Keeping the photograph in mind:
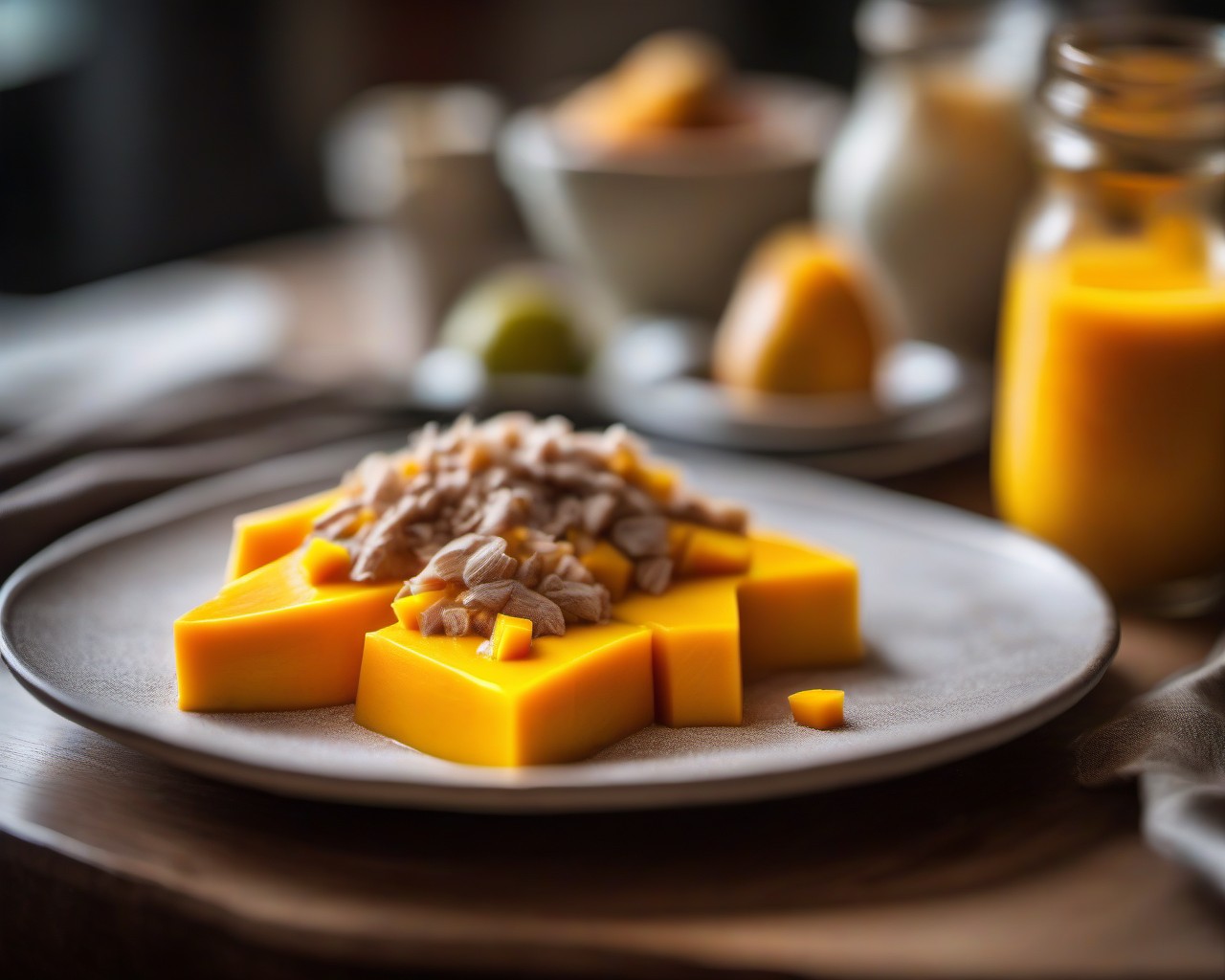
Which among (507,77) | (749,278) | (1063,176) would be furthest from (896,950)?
(507,77)

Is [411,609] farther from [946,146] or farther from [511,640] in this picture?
[946,146]

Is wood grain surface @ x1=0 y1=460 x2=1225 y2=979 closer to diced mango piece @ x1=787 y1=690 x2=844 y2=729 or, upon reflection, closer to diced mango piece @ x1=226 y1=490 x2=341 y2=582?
diced mango piece @ x1=787 y1=690 x2=844 y2=729

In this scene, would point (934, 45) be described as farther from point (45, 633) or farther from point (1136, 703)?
point (45, 633)

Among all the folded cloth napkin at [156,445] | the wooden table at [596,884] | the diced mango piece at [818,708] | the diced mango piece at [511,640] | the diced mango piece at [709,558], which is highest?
the diced mango piece at [511,640]

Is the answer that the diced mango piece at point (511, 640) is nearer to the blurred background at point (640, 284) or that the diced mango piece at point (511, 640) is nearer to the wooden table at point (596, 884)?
the wooden table at point (596, 884)

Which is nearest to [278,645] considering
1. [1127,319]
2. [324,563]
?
[324,563]

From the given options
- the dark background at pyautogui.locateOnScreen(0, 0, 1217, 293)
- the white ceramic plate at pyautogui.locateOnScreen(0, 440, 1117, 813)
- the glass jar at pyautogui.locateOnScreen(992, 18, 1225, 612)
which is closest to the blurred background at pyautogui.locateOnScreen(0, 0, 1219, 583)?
the white ceramic plate at pyautogui.locateOnScreen(0, 440, 1117, 813)

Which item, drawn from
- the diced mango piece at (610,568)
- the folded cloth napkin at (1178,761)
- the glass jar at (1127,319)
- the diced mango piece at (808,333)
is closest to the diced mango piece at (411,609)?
the diced mango piece at (610,568)
